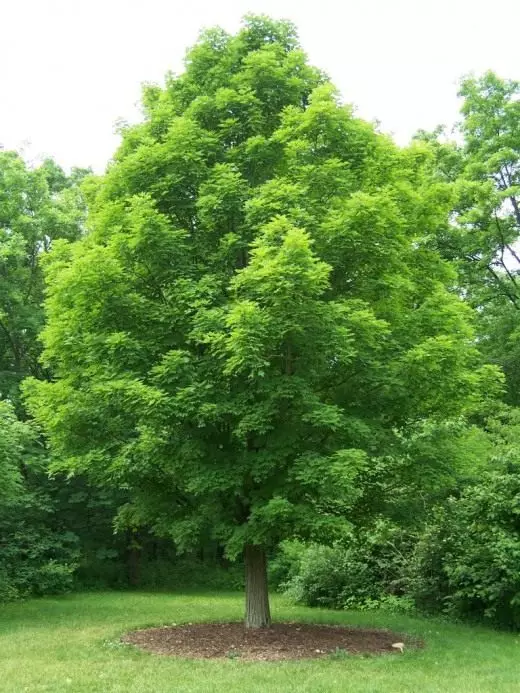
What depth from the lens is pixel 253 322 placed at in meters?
8.81

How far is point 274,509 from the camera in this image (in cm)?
877

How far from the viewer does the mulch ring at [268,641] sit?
9500mm

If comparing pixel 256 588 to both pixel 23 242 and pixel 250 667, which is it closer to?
pixel 250 667

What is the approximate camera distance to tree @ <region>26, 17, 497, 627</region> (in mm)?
9344

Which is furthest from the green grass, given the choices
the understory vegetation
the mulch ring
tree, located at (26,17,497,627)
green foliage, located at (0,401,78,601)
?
green foliage, located at (0,401,78,601)

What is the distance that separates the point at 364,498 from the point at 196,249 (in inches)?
195

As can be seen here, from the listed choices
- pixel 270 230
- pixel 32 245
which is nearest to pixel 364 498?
pixel 270 230

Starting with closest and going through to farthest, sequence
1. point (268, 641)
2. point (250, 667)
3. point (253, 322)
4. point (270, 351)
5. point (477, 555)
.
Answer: point (250, 667), point (253, 322), point (270, 351), point (268, 641), point (477, 555)

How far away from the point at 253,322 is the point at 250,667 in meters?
4.38

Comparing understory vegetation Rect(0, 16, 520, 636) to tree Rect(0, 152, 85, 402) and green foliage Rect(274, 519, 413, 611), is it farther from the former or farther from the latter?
tree Rect(0, 152, 85, 402)

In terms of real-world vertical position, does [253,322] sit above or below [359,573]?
above

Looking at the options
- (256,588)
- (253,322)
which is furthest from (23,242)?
(253,322)

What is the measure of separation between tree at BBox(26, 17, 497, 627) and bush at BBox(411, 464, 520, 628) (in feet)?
7.12

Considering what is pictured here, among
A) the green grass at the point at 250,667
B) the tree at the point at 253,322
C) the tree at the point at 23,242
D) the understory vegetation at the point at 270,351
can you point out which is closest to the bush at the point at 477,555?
the understory vegetation at the point at 270,351
